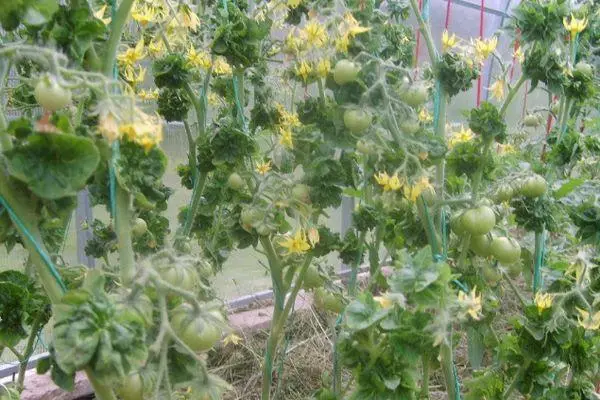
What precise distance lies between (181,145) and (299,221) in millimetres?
1360

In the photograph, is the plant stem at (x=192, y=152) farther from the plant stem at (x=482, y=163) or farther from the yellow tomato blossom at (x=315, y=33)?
the plant stem at (x=482, y=163)

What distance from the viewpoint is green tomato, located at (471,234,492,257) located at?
1.25m

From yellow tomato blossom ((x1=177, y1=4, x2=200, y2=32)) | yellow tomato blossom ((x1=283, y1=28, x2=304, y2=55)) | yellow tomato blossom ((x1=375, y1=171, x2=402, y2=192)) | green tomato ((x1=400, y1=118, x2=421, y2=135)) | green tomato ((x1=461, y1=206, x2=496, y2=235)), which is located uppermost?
yellow tomato blossom ((x1=177, y1=4, x2=200, y2=32))

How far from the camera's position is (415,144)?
118 cm

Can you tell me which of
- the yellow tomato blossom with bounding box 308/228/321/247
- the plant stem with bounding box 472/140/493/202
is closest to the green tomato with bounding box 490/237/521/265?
the plant stem with bounding box 472/140/493/202

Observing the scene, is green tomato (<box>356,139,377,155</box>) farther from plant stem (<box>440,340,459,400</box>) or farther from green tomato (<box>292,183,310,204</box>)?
plant stem (<box>440,340,459,400</box>)

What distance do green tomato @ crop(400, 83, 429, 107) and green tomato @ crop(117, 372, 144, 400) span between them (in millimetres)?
711

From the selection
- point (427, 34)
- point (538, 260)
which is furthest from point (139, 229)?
point (538, 260)

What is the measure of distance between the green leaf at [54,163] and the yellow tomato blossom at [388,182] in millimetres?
569

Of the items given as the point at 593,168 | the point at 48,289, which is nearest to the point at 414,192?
the point at 48,289

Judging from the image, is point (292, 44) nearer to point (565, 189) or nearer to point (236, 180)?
point (236, 180)

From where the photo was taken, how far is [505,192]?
124 centimetres

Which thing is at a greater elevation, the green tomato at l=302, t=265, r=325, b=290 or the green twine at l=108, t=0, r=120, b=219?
the green twine at l=108, t=0, r=120, b=219

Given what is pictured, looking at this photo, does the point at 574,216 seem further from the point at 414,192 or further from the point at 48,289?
the point at 48,289
